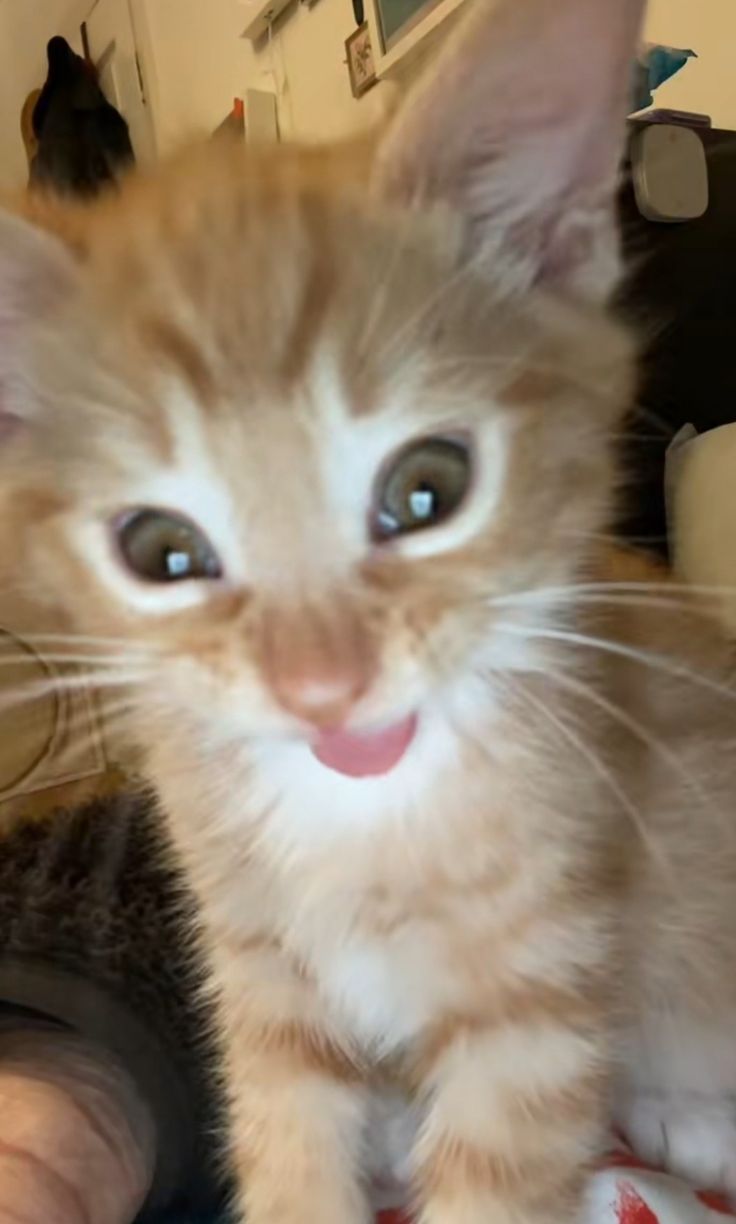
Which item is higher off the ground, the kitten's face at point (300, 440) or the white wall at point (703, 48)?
the white wall at point (703, 48)

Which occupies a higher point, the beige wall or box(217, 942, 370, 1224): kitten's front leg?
the beige wall

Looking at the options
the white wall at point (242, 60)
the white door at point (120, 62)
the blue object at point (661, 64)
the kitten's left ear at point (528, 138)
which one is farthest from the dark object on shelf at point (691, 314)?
the white door at point (120, 62)

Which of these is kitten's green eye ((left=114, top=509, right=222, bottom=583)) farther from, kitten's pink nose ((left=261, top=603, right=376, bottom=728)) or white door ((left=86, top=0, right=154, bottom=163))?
white door ((left=86, top=0, right=154, bottom=163))

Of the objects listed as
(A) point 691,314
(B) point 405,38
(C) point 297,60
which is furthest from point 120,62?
(A) point 691,314

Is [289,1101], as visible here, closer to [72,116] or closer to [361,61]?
[361,61]

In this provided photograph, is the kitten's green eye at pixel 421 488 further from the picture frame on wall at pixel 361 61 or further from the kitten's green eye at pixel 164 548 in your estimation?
the picture frame on wall at pixel 361 61

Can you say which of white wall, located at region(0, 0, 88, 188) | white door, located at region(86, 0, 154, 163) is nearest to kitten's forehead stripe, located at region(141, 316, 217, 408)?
white door, located at region(86, 0, 154, 163)

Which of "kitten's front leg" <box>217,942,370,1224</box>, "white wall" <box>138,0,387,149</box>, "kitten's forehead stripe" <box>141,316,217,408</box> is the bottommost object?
"kitten's front leg" <box>217,942,370,1224</box>
